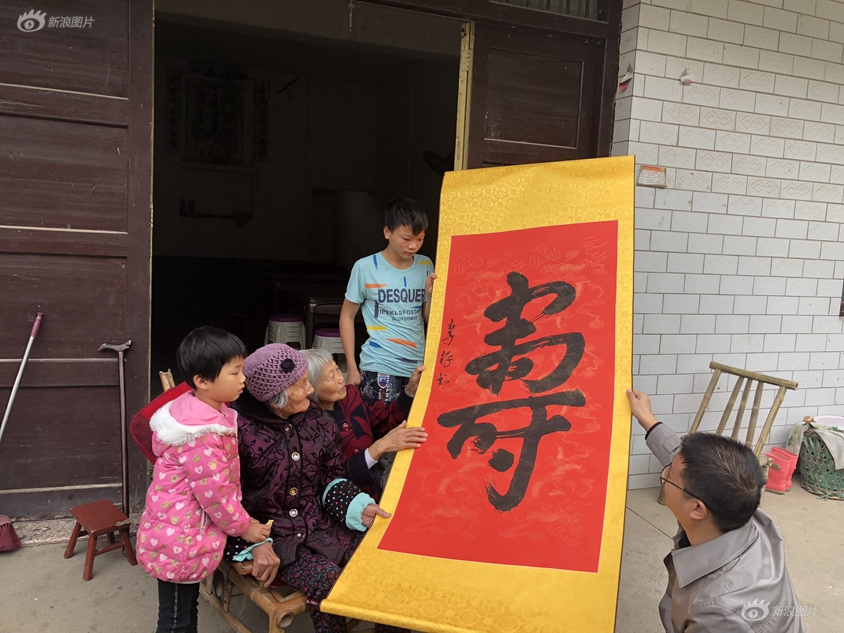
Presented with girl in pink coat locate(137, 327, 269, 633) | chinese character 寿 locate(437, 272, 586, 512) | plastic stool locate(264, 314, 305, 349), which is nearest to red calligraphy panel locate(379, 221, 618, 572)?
chinese character 寿 locate(437, 272, 586, 512)

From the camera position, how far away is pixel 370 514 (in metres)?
1.94

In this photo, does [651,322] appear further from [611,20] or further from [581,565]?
[581,565]

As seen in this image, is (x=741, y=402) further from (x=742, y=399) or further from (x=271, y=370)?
(x=271, y=370)

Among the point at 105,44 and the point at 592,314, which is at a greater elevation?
the point at 105,44

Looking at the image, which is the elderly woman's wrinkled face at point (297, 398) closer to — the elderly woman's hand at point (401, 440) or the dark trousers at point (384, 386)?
the elderly woman's hand at point (401, 440)

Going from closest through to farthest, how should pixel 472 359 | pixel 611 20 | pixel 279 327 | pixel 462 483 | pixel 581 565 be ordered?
pixel 581 565
pixel 462 483
pixel 472 359
pixel 611 20
pixel 279 327

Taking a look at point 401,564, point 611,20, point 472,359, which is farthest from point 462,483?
point 611,20

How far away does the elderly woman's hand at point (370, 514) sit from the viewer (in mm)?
1930

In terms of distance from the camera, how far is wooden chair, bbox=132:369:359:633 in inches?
64.4

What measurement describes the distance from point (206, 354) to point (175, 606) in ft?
2.28

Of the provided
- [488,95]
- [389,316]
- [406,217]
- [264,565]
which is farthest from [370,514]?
[488,95]

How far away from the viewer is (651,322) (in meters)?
3.44

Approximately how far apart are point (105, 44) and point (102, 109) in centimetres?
26

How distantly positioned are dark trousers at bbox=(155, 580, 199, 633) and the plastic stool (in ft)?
10.6
